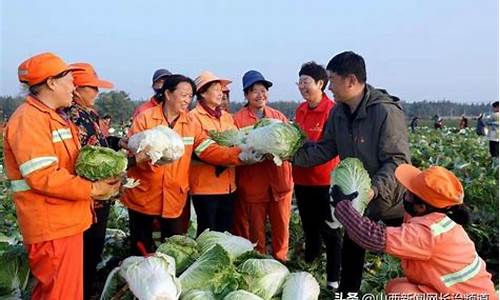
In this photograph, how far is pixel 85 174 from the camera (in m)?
3.58

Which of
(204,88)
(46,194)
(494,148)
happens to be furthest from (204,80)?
(494,148)

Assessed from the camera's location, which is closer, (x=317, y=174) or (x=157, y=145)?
(x=157, y=145)

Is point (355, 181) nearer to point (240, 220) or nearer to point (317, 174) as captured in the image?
point (317, 174)

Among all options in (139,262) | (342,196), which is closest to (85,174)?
(139,262)

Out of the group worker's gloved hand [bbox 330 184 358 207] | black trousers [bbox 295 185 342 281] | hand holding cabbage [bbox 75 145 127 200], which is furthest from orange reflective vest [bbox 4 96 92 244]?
black trousers [bbox 295 185 342 281]

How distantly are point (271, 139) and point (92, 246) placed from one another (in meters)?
1.74

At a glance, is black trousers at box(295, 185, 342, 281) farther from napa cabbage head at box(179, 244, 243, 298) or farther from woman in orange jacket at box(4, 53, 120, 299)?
woman in orange jacket at box(4, 53, 120, 299)

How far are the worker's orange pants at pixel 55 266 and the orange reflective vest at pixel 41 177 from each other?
2.3 inches

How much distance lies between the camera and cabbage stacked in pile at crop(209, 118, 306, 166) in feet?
15.3

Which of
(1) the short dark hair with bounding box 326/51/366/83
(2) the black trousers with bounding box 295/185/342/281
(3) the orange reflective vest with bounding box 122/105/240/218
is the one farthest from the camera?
(2) the black trousers with bounding box 295/185/342/281

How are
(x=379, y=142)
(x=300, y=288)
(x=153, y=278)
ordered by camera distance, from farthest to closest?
(x=379, y=142), (x=300, y=288), (x=153, y=278)

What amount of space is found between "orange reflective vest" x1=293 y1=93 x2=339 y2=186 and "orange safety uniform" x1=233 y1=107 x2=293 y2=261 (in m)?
0.19

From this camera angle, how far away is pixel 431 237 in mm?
3244

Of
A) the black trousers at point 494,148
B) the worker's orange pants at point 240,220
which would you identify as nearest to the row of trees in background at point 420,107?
the black trousers at point 494,148
